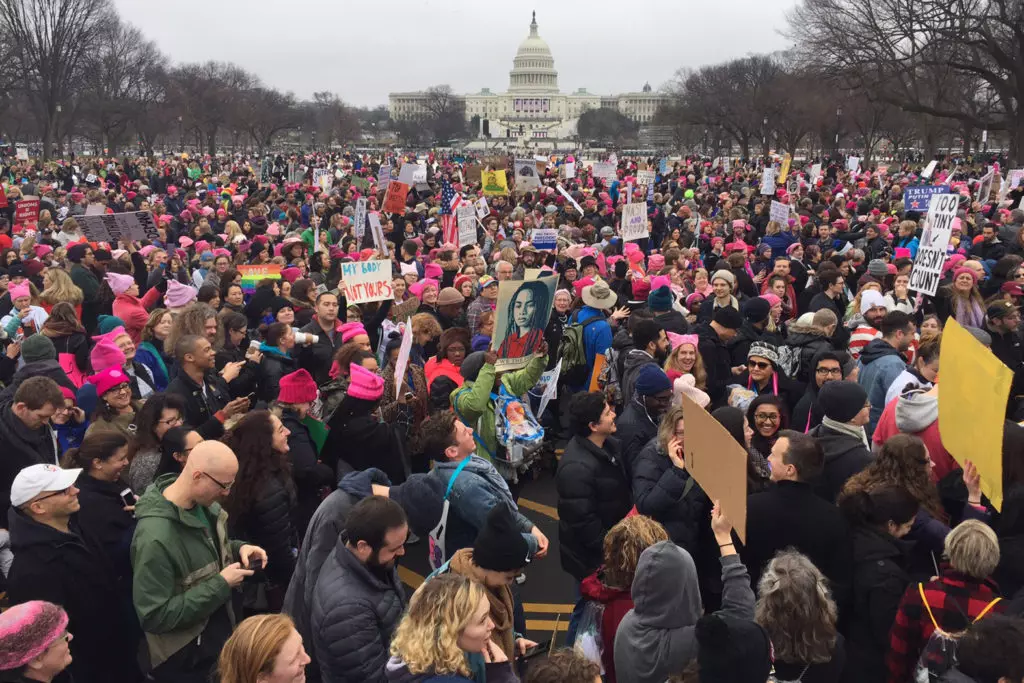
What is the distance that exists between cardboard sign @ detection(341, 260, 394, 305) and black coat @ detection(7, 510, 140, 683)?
430 cm

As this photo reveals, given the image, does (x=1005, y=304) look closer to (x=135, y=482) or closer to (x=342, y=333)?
(x=342, y=333)

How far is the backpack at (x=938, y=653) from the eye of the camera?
3146 mm

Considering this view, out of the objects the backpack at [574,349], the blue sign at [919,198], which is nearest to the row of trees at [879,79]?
the blue sign at [919,198]

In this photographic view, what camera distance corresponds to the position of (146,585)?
3.51 m

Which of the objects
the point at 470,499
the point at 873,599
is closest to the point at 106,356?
the point at 470,499

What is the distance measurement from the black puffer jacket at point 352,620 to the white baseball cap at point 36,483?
127cm

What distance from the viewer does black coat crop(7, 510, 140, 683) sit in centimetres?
369

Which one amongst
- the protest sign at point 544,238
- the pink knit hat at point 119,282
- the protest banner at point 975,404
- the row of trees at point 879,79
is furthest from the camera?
the row of trees at point 879,79

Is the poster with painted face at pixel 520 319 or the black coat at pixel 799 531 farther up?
the poster with painted face at pixel 520 319

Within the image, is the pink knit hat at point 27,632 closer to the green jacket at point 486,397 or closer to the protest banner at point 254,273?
the green jacket at point 486,397

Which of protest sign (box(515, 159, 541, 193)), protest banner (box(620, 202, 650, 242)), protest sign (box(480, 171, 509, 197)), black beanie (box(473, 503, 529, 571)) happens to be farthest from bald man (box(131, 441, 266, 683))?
protest sign (box(515, 159, 541, 193))

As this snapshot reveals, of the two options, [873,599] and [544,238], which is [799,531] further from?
[544,238]

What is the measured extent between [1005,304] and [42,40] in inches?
2146

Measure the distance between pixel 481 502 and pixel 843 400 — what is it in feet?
6.73
